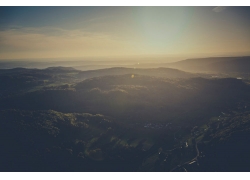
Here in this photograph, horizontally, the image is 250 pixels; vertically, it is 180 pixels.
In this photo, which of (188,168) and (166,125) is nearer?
(188,168)

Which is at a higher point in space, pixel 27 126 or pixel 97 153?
pixel 27 126

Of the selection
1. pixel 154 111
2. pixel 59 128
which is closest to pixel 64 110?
pixel 59 128

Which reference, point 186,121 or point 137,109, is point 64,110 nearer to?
point 137,109

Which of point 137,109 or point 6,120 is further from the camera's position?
→ point 137,109

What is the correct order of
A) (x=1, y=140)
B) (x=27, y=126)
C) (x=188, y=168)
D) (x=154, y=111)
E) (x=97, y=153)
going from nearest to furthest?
(x=188, y=168)
(x=97, y=153)
(x=1, y=140)
(x=27, y=126)
(x=154, y=111)

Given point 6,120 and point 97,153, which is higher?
point 6,120

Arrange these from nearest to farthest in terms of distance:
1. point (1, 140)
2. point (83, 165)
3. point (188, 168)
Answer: point (188, 168)
point (83, 165)
point (1, 140)

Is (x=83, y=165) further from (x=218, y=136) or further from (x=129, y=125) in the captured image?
(x=218, y=136)

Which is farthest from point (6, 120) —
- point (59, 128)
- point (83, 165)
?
point (83, 165)

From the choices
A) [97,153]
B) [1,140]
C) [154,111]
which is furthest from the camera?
[154,111]
